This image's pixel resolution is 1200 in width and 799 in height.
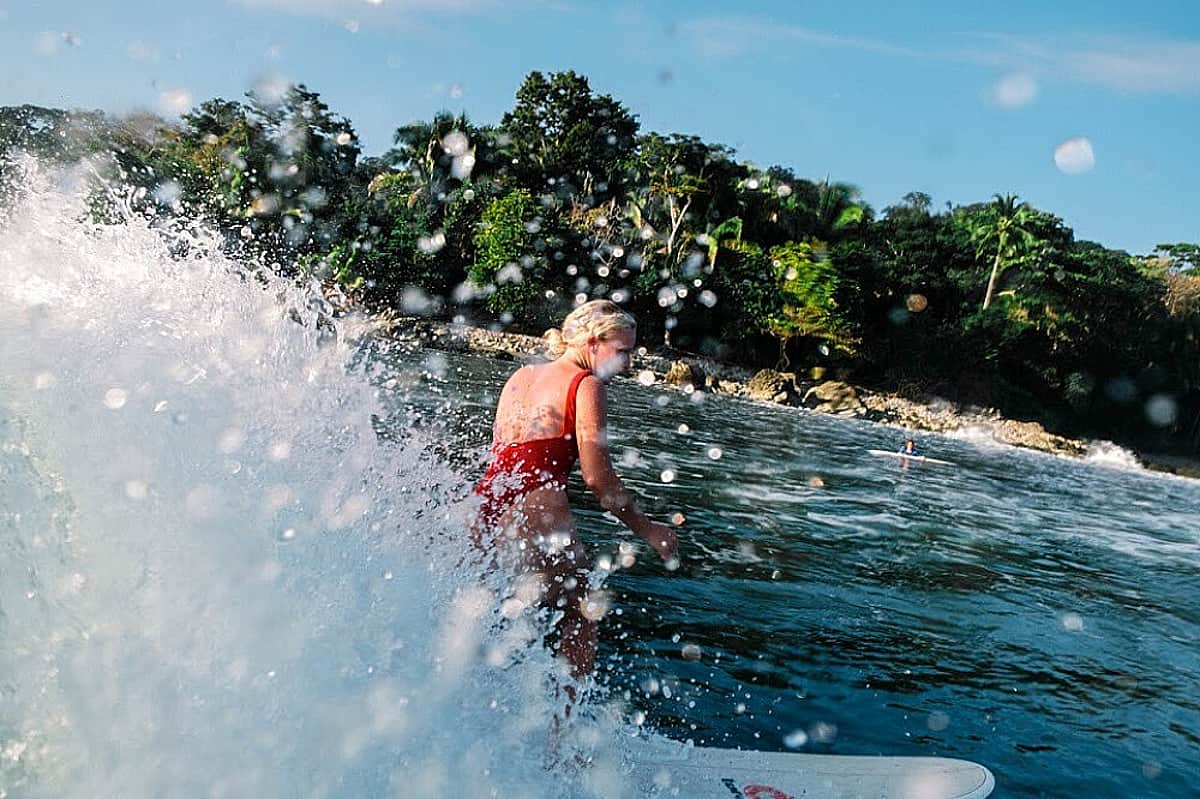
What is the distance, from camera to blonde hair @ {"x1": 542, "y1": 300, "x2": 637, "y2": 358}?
4.05m

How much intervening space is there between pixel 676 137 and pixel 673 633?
47104 millimetres

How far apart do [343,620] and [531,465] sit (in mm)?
1163

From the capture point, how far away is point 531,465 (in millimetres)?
4043

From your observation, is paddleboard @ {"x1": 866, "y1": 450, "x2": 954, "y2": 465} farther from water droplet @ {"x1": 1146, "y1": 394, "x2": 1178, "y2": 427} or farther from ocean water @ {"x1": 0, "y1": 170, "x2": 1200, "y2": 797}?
water droplet @ {"x1": 1146, "y1": 394, "x2": 1178, "y2": 427}

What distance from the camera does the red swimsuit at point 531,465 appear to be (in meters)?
4.00

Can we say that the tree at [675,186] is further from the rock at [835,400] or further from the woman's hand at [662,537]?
the woman's hand at [662,537]

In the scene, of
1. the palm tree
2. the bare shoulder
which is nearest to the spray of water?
the bare shoulder

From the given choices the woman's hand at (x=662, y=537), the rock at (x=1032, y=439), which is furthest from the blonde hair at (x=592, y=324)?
the rock at (x=1032, y=439)

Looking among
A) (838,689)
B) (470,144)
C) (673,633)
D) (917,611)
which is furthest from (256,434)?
(470,144)

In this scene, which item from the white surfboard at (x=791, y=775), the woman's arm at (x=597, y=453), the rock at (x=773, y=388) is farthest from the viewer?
the rock at (x=773, y=388)

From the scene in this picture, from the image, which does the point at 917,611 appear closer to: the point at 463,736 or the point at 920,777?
the point at 920,777

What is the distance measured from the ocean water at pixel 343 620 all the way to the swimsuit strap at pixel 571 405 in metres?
0.74

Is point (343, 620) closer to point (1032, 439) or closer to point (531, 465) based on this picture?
point (531, 465)

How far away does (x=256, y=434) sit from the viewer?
3719 millimetres
